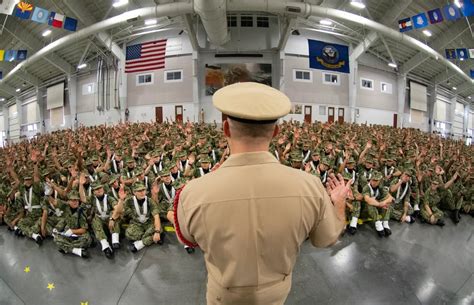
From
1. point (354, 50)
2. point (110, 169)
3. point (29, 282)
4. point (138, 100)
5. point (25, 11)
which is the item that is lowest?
point (29, 282)

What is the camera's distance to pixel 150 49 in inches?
810

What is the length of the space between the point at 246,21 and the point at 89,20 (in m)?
11.7

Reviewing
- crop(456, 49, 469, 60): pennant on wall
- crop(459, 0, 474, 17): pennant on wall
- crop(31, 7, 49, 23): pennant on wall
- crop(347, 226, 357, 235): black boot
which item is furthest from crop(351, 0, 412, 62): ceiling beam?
crop(31, 7, 49, 23): pennant on wall

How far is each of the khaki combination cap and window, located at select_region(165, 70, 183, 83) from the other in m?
23.0

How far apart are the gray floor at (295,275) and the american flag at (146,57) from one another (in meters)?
16.8

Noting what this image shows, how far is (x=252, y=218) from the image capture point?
121 centimetres

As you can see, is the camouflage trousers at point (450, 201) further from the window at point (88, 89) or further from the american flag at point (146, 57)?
the window at point (88, 89)

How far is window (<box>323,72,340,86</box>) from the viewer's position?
24.2 m

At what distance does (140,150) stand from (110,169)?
5.73 feet

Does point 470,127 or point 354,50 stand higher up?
point 354,50

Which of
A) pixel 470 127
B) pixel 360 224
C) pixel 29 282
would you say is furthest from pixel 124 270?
pixel 470 127

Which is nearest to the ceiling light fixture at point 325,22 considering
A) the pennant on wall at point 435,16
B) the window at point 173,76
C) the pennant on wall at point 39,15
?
the pennant on wall at point 435,16

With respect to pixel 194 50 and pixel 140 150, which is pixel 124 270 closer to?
pixel 140 150

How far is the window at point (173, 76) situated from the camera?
23.1 m
